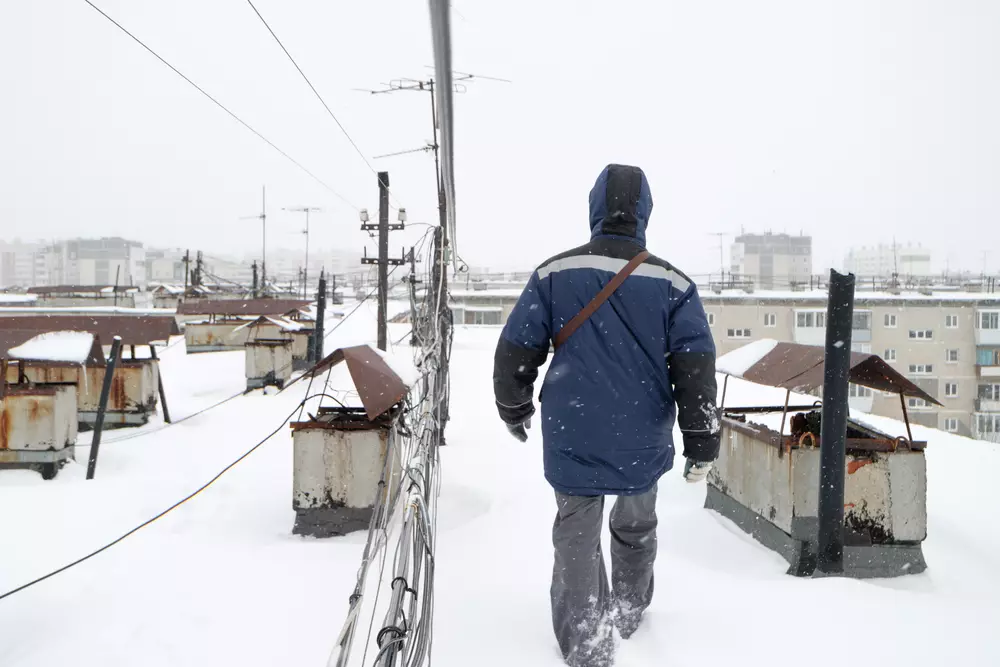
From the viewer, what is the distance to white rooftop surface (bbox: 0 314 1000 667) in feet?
9.80

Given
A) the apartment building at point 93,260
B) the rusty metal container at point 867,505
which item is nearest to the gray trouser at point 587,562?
the rusty metal container at point 867,505

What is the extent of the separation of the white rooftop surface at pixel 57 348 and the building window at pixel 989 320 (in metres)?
48.0

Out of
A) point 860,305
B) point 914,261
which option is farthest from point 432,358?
point 914,261

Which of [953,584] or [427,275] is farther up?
[427,275]

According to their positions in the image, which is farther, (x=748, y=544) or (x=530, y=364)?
(x=748, y=544)

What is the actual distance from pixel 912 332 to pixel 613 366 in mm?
46037

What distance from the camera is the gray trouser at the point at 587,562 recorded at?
8.70 ft

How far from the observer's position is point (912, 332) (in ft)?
135

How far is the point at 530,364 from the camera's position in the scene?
261 centimetres

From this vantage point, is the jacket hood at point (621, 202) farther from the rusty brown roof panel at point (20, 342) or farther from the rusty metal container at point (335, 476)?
the rusty brown roof panel at point (20, 342)

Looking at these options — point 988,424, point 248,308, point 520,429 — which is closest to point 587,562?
point 520,429

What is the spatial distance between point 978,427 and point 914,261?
81623 mm

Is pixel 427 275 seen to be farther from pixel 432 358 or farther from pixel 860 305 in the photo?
pixel 860 305

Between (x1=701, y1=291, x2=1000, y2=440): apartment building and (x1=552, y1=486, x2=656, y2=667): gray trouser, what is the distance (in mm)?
37890
